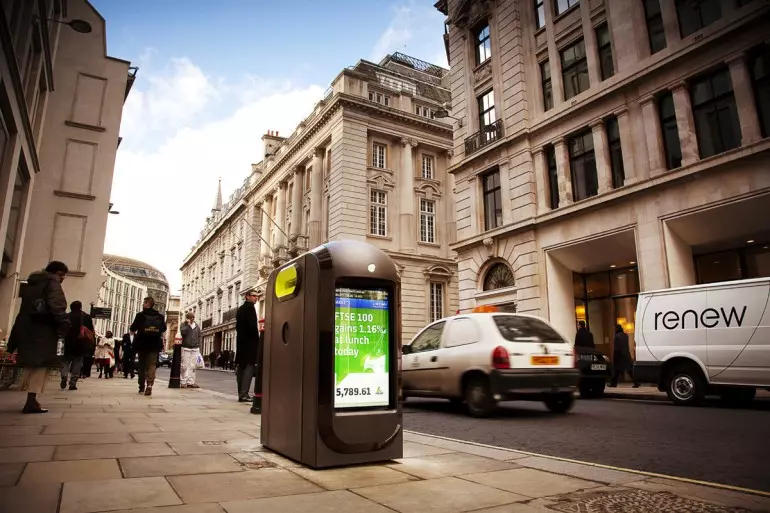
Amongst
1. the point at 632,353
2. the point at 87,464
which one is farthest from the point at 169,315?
the point at 87,464

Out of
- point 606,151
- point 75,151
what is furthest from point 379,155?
point 606,151

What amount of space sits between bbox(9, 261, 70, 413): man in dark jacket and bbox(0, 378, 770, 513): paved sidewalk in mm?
1933

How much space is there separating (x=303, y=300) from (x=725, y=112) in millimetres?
15154

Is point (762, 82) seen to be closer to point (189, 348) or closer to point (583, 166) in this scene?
point (583, 166)

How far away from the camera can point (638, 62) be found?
16328 mm

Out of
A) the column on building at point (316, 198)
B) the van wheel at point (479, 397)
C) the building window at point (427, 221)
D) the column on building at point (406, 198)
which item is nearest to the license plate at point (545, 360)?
the van wheel at point (479, 397)

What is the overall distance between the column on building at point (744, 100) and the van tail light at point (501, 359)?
34.2ft

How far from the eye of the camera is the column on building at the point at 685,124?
14.7 meters

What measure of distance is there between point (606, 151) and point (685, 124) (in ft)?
8.76

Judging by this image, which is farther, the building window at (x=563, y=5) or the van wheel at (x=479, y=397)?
the building window at (x=563, y=5)

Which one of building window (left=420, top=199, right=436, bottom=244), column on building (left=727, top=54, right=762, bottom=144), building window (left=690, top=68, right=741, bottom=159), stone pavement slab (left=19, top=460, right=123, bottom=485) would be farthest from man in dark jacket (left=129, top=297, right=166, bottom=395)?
building window (left=420, top=199, right=436, bottom=244)

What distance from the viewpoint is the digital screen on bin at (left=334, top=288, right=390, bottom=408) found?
4.22 metres

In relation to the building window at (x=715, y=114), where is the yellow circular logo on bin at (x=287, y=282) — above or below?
below

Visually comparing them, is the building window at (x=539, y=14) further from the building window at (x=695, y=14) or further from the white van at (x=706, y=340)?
the white van at (x=706, y=340)
